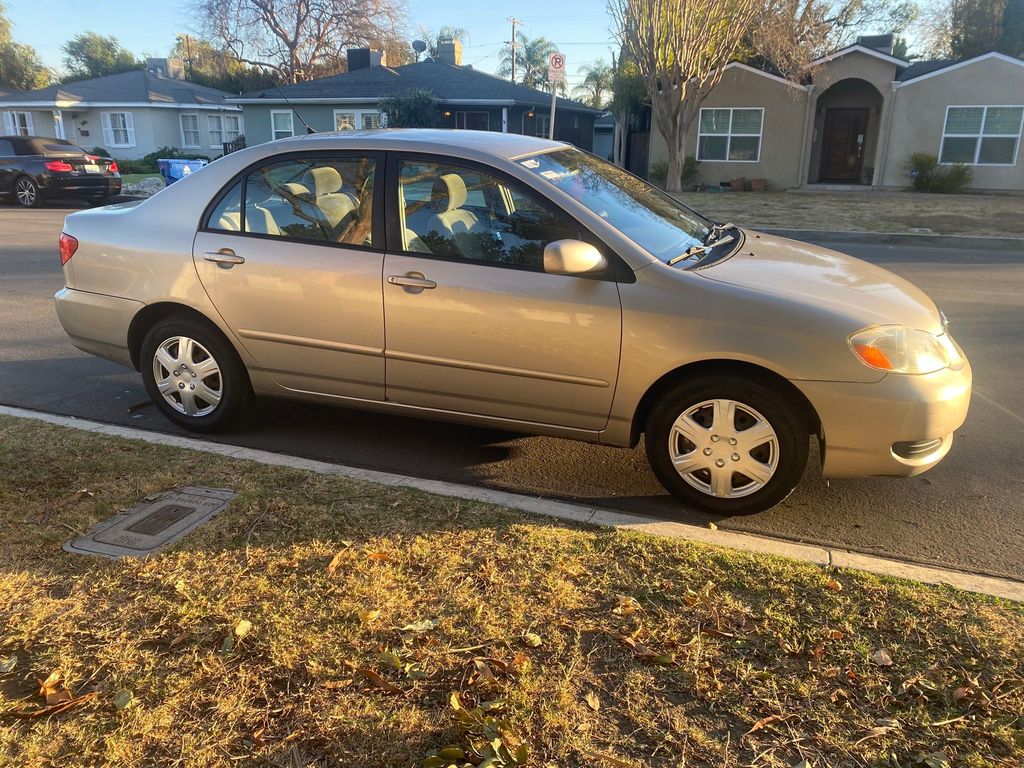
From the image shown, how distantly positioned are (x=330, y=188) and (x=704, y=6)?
19.7 metres

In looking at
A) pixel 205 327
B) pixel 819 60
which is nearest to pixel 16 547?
pixel 205 327

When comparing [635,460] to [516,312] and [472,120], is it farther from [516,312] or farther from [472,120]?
[472,120]

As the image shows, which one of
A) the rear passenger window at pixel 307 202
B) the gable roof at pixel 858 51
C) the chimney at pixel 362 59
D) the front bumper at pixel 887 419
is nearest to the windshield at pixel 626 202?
the rear passenger window at pixel 307 202

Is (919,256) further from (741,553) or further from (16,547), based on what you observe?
(16,547)

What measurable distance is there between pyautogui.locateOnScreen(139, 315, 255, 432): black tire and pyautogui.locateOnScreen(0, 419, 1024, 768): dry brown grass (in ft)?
4.01

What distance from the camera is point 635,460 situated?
179 inches

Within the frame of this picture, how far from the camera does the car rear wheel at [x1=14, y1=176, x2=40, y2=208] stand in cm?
1941

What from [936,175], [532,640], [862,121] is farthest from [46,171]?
[936,175]

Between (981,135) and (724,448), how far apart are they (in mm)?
24805

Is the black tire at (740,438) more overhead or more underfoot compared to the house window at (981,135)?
more underfoot

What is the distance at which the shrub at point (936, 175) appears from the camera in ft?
76.5

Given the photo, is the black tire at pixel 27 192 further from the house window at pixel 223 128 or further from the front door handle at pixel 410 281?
the house window at pixel 223 128

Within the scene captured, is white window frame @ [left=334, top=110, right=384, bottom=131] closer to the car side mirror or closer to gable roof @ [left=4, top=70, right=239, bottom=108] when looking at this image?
gable roof @ [left=4, top=70, right=239, bottom=108]

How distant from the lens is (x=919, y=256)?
11977mm
